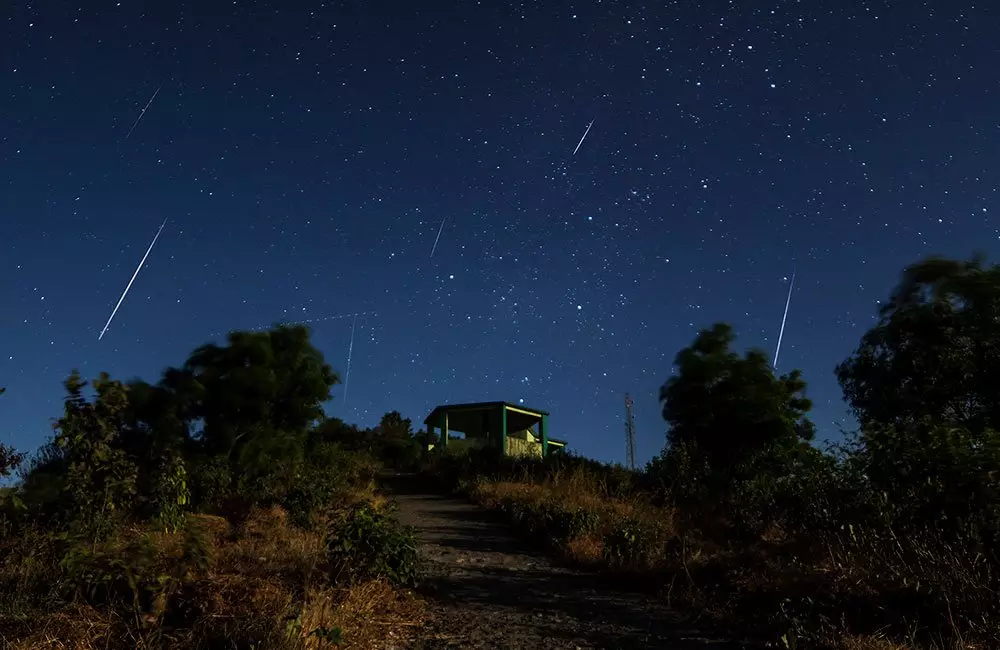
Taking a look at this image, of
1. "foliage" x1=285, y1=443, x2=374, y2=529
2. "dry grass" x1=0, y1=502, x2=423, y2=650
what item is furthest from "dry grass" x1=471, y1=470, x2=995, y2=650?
"foliage" x1=285, y1=443, x2=374, y2=529

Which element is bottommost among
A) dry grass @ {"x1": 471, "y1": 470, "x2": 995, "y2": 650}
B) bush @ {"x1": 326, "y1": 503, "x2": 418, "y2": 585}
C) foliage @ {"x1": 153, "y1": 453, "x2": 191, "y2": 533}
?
dry grass @ {"x1": 471, "y1": 470, "x2": 995, "y2": 650}

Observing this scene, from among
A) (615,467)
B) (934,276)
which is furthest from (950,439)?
(934,276)

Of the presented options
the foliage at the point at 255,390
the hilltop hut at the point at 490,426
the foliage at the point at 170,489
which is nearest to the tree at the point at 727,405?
the hilltop hut at the point at 490,426

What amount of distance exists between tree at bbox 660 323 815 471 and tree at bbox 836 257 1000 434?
2.56 metres

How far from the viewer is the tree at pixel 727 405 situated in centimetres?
2252

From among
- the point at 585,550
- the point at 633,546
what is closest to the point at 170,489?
the point at 585,550

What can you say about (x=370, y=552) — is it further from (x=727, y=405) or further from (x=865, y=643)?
(x=727, y=405)

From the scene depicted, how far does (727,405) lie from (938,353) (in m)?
6.81

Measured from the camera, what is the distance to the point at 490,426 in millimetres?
36094

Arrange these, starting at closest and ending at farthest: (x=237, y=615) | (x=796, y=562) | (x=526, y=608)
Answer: (x=237, y=615) < (x=526, y=608) < (x=796, y=562)

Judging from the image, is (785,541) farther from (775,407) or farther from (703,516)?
(775,407)

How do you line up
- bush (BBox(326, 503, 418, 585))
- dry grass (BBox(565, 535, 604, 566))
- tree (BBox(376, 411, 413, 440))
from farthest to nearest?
tree (BBox(376, 411, 413, 440))
dry grass (BBox(565, 535, 604, 566))
bush (BBox(326, 503, 418, 585))

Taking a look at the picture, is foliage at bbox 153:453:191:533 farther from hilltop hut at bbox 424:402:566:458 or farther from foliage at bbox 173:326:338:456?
hilltop hut at bbox 424:402:566:458

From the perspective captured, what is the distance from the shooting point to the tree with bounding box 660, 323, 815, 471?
22516 millimetres
